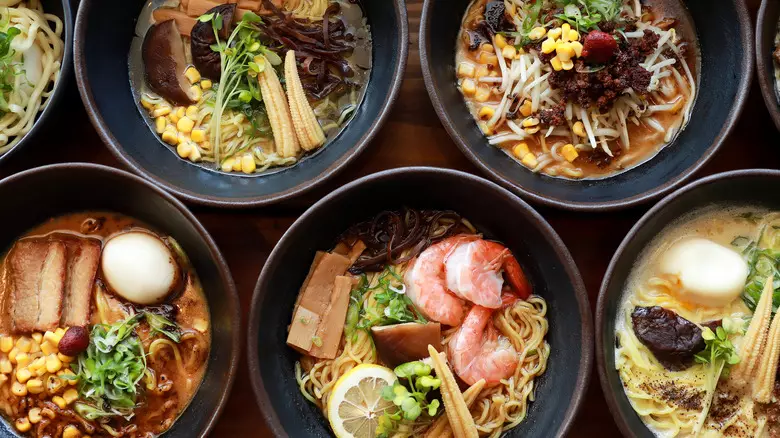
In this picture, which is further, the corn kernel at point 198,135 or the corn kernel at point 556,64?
the corn kernel at point 198,135

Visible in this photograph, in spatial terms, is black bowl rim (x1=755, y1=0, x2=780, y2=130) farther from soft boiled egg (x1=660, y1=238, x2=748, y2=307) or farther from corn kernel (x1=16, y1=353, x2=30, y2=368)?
corn kernel (x1=16, y1=353, x2=30, y2=368)

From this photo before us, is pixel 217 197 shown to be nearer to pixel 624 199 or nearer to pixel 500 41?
pixel 500 41

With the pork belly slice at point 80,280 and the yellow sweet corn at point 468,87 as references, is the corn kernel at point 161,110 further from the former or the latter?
the yellow sweet corn at point 468,87

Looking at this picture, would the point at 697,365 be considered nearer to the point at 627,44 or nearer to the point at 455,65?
the point at 627,44

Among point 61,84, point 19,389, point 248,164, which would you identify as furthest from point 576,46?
point 19,389

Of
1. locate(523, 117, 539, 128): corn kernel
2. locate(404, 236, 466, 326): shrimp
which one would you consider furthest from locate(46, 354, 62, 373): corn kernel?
locate(523, 117, 539, 128): corn kernel

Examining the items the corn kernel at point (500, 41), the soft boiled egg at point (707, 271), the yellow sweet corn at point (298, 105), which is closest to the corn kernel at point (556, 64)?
the corn kernel at point (500, 41)

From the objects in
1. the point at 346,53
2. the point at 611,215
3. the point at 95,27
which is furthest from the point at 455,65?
the point at 95,27
